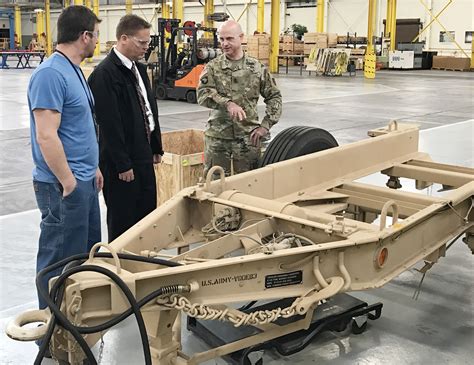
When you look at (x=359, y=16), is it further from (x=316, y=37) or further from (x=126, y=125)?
(x=126, y=125)

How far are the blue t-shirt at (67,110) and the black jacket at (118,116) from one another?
0.57 metres

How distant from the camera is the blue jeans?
3166mm

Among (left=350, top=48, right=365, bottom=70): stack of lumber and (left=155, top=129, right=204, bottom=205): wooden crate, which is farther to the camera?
(left=350, top=48, right=365, bottom=70): stack of lumber

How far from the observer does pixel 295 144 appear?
4.69 metres

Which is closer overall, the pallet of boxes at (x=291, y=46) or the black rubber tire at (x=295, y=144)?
the black rubber tire at (x=295, y=144)

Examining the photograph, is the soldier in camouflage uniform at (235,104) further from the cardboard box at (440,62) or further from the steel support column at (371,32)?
the cardboard box at (440,62)

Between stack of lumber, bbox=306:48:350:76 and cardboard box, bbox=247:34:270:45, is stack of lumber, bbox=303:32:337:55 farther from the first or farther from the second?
cardboard box, bbox=247:34:270:45

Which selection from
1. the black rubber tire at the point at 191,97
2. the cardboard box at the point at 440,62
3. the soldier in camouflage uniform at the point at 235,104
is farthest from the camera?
the cardboard box at the point at 440,62

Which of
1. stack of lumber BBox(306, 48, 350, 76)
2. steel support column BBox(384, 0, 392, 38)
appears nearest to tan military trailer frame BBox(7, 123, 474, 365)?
stack of lumber BBox(306, 48, 350, 76)

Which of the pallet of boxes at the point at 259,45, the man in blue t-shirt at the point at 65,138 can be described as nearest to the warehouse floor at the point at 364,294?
the man in blue t-shirt at the point at 65,138

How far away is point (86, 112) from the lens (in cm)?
316

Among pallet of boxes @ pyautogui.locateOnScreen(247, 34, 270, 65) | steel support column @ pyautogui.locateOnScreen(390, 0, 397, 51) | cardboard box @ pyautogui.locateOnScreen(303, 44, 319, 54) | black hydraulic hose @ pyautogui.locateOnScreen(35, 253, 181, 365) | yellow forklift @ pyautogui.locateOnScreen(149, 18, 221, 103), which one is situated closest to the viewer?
black hydraulic hose @ pyautogui.locateOnScreen(35, 253, 181, 365)

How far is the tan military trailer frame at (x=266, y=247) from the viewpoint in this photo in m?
2.30

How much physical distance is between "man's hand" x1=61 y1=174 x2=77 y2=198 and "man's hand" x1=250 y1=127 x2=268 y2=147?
6.72 feet
